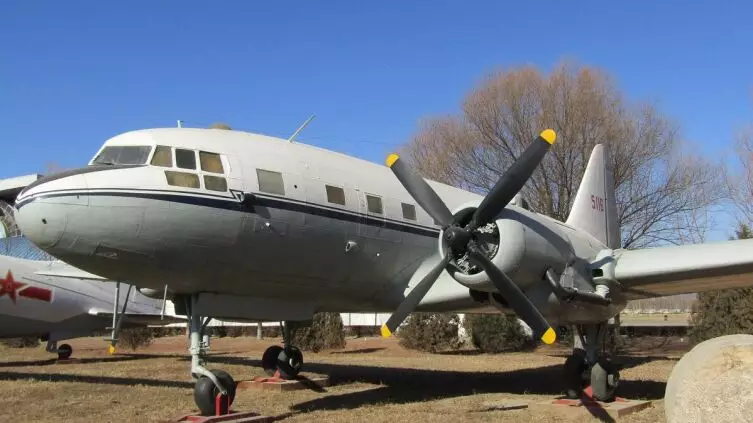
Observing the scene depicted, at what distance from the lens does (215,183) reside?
31.2 ft

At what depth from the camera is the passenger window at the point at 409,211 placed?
12053mm

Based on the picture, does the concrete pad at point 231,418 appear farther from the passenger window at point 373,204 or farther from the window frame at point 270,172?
the passenger window at point 373,204

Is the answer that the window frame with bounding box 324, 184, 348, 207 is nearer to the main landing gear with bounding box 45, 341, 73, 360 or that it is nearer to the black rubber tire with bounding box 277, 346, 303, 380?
the black rubber tire with bounding box 277, 346, 303, 380

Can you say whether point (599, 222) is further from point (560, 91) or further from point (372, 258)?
point (560, 91)

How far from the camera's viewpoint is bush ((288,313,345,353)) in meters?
27.0

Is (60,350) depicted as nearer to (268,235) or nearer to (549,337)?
(268,235)

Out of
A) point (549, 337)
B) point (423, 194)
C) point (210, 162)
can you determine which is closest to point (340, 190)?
point (423, 194)

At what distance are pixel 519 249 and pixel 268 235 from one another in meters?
3.65

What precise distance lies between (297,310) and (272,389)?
2.64 m

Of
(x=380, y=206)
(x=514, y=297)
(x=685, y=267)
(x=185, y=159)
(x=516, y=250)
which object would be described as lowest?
(x=514, y=297)

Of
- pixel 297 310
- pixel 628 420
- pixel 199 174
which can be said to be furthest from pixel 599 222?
pixel 199 174

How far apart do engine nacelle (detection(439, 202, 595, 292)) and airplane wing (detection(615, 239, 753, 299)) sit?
117 cm

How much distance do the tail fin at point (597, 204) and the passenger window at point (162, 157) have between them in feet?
29.4

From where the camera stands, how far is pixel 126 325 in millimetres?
24688
